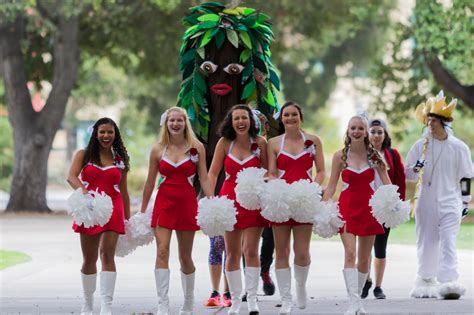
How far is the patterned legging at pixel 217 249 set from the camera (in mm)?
12547

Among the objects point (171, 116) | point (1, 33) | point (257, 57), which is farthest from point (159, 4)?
point (171, 116)

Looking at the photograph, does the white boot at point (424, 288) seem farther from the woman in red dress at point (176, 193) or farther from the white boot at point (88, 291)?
the white boot at point (88, 291)

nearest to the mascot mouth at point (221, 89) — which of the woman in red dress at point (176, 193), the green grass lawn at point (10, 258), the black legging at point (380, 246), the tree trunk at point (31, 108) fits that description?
the woman in red dress at point (176, 193)

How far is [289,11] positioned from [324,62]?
22273mm

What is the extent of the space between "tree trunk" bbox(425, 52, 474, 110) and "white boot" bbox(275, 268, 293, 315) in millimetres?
23682

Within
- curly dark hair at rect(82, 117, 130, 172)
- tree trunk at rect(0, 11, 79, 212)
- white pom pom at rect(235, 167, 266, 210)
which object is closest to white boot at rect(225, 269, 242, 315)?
white pom pom at rect(235, 167, 266, 210)

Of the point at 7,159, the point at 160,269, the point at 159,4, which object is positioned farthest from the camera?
the point at 7,159

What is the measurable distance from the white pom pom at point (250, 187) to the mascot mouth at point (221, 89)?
200 centimetres

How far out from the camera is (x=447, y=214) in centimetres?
1354

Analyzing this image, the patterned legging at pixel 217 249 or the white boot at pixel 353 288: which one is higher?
the patterned legging at pixel 217 249

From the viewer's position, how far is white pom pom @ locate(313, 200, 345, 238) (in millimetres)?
11141

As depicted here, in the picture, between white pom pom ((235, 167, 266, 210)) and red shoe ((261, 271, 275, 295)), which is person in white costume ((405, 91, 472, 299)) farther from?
white pom pom ((235, 167, 266, 210))

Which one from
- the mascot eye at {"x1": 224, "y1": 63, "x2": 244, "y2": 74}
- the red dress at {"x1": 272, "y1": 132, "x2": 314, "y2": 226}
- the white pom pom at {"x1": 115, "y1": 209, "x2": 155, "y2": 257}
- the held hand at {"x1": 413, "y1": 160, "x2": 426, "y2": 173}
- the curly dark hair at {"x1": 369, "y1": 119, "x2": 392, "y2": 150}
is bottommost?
the white pom pom at {"x1": 115, "y1": 209, "x2": 155, "y2": 257}

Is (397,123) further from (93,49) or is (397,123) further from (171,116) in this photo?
(171,116)
